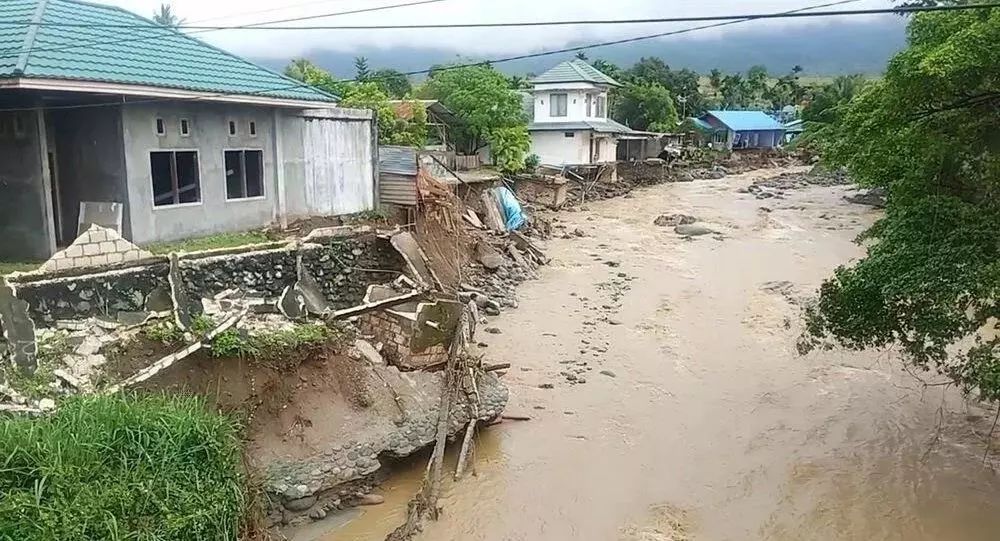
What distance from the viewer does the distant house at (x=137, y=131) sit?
1349 centimetres

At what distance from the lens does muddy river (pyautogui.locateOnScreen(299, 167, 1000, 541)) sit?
11047mm

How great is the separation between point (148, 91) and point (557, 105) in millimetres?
35147

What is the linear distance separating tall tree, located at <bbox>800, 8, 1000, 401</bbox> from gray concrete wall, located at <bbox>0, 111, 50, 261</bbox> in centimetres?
1354

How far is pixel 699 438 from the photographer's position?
45.5ft

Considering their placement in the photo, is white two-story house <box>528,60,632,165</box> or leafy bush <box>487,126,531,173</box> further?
white two-story house <box>528,60,632,165</box>

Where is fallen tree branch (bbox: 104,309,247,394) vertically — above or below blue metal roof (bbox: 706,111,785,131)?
below

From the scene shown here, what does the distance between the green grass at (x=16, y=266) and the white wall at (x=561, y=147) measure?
1350 inches

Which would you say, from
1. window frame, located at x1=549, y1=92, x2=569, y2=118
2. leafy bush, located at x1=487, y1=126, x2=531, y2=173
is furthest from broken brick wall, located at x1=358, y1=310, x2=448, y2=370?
window frame, located at x1=549, y1=92, x2=569, y2=118

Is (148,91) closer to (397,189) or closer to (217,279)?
(217,279)

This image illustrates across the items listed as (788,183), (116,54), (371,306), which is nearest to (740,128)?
(788,183)

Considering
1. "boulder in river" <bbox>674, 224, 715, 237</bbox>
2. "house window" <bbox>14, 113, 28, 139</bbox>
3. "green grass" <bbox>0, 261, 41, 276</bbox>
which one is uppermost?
"house window" <bbox>14, 113, 28, 139</bbox>

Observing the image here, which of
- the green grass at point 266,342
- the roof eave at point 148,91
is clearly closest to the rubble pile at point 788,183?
the roof eave at point 148,91

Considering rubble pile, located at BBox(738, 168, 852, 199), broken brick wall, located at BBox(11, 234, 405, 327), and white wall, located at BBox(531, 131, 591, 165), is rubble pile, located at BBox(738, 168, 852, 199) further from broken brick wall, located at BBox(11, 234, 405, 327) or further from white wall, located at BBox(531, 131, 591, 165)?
broken brick wall, located at BBox(11, 234, 405, 327)

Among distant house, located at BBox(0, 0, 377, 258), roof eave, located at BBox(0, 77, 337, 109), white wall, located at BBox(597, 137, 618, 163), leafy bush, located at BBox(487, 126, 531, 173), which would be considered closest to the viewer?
roof eave, located at BBox(0, 77, 337, 109)
